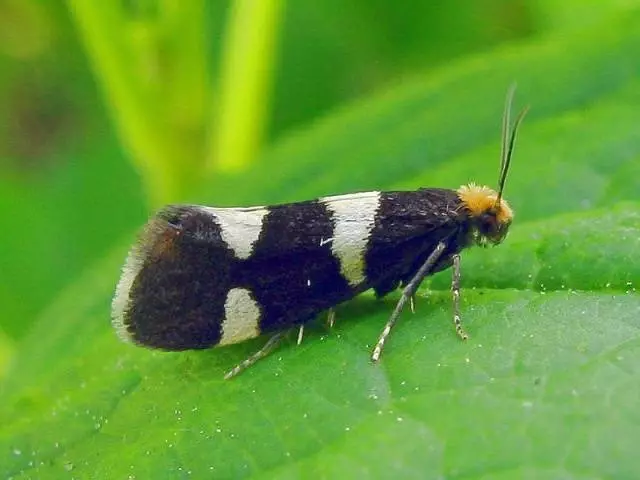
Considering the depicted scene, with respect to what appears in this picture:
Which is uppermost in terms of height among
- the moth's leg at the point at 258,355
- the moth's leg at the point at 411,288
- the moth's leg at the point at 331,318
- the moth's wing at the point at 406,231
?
the moth's wing at the point at 406,231

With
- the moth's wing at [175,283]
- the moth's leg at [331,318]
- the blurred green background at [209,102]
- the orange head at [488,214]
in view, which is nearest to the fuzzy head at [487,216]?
the orange head at [488,214]

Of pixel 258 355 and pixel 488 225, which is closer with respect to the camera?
pixel 258 355

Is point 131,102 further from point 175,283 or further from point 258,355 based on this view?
point 258,355

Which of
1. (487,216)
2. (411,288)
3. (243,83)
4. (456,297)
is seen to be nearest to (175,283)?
(411,288)

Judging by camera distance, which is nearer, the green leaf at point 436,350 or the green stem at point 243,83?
the green leaf at point 436,350

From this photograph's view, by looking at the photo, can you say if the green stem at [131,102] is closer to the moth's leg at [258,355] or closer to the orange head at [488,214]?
the moth's leg at [258,355]

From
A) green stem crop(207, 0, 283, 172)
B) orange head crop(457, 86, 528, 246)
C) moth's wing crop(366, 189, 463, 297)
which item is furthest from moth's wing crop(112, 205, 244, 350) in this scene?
green stem crop(207, 0, 283, 172)

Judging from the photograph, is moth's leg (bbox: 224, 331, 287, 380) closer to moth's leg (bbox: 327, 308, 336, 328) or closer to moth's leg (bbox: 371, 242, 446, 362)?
moth's leg (bbox: 327, 308, 336, 328)
